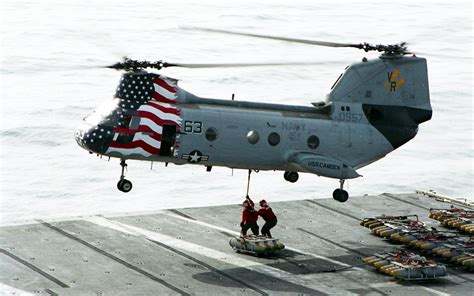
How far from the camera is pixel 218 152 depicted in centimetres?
3725

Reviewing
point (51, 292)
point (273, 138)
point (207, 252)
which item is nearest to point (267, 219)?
point (207, 252)

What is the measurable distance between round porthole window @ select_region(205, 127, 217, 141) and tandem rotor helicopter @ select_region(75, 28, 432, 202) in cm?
3

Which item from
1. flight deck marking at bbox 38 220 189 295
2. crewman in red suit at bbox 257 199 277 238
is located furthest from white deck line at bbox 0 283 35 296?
crewman in red suit at bbox 257 199 277 238

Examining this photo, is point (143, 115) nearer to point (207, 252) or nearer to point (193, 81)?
point (207, 252)

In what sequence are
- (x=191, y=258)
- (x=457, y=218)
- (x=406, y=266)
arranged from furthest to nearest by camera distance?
(x=457, y=218), (x=191, y=258), (x=406, y=266)

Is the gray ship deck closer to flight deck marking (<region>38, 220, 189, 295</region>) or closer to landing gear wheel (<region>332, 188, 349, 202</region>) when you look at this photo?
flight deck marking (<region>38, 220, 189, 295</region>)

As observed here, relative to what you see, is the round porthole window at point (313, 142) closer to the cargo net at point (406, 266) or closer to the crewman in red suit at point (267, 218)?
the crewman in red suit at point (267, 218)

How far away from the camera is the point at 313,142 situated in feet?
127

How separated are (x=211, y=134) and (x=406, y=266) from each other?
771cm

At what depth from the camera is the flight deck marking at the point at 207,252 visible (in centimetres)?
3594

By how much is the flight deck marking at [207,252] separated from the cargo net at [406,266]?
2.13 metres

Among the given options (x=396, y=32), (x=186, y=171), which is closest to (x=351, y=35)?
(x=396, y=32)

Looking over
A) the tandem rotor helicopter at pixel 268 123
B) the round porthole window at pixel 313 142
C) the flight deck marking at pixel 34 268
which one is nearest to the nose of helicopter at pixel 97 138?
the tandem rotor helicopter at pixel 268 123

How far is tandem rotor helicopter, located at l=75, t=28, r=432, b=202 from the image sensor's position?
36.2m
